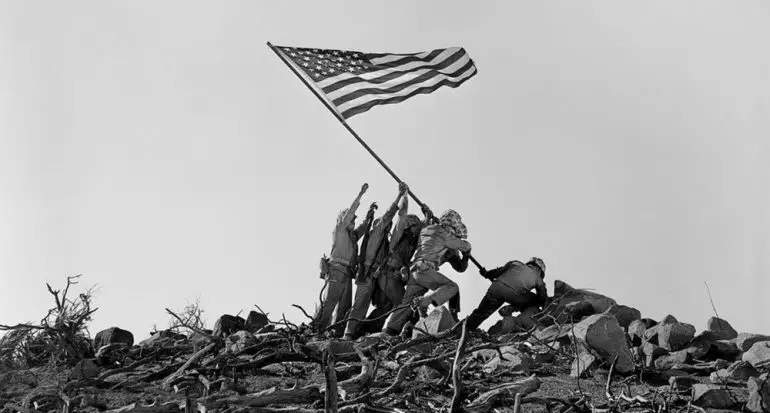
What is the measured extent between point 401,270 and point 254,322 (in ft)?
7.85

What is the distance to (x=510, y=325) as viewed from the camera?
1474cm

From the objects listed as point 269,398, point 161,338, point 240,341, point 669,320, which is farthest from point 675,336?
point 161,338

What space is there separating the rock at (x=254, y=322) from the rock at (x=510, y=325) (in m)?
3.12

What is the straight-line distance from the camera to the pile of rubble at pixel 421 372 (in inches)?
380

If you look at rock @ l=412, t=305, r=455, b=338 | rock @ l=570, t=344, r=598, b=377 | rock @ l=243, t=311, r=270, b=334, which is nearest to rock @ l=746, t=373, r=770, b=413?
rock @ l=570, t=344, r=598, b=377

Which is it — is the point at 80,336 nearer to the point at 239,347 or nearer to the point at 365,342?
the point at 239,347

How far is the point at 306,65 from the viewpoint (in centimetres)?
1560

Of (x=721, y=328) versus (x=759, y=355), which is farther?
(x=721, y=328)

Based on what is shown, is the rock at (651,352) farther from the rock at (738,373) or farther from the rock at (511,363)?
the rock at (511,363)

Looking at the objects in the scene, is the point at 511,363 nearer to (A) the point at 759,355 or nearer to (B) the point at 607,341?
(B) the point at 607,341

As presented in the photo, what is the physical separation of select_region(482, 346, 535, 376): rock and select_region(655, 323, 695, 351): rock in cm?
206

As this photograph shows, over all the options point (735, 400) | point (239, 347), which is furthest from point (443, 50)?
point (735, 400)

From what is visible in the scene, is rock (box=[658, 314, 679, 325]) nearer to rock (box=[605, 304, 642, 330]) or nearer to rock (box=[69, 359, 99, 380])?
rock (box=[605, 304, 642, 330])

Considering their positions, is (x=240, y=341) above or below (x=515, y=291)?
below
